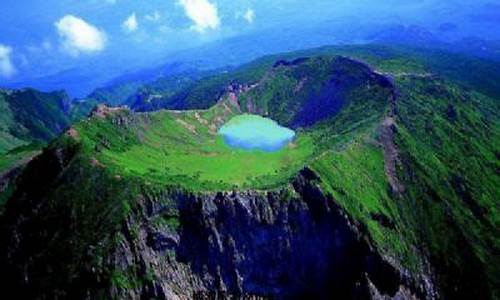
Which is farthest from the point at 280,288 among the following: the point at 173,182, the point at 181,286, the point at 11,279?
the point at 11,279

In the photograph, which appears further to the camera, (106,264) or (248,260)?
(248,260)

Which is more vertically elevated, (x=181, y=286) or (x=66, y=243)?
(x=66, y=243)

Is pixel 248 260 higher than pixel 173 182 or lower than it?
lower

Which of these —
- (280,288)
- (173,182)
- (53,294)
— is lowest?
(280,288)

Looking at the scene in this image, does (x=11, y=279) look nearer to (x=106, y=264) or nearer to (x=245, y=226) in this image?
(x=106, y=264)

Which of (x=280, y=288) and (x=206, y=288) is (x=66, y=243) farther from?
(x=280, y=288)

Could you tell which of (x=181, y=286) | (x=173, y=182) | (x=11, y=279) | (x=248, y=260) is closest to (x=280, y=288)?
(x=248, y=260)

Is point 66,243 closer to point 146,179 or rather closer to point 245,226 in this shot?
point 146,179

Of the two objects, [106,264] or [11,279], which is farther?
[11,279]

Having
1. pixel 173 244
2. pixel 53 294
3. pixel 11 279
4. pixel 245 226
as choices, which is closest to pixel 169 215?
pixel 173 244
